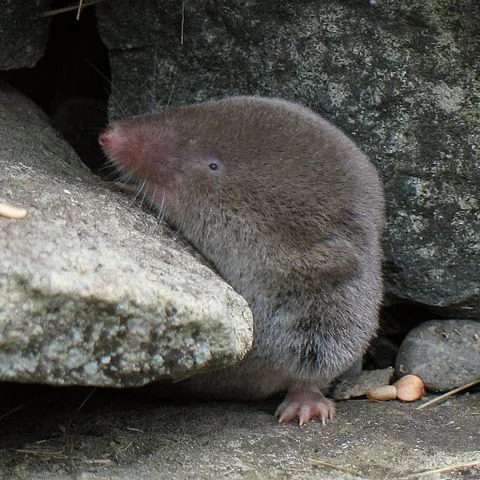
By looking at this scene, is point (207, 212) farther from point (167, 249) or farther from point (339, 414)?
point (339, 414)

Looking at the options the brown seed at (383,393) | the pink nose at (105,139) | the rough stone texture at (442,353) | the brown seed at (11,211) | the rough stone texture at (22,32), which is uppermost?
the rough stone texture at (22,32)

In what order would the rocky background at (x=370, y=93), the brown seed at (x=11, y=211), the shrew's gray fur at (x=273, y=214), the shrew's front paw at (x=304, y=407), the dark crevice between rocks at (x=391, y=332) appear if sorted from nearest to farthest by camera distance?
the brown seed at (x=11, y=211) → the shrew's gray fur at (x=273, y=214) → the shrew's front paw at (x=304, y=407) → the rocky background at (x=370, y=93) → the dark crevice between rocks at (x=391, y=332)

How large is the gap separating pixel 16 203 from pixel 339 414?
1.42 metres

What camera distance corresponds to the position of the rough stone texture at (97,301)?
208 cm

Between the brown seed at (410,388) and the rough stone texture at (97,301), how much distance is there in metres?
1.13

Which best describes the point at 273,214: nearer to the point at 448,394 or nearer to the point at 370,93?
the point at 370,93

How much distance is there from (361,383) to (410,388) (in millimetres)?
197

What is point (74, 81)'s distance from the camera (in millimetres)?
4344

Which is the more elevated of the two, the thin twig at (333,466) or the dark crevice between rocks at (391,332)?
the thin twig at (333,466)

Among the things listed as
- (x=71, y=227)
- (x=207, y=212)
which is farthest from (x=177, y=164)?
(x=71, y=227)

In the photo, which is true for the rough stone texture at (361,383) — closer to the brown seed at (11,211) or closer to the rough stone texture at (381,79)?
the rough stone texture at (381,79)

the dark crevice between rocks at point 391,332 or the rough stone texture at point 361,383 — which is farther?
the dark crevice between rocks at point 391,332

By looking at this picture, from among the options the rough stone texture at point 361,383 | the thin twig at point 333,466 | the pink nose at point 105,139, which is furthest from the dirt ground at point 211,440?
the pink nose at point 105,139

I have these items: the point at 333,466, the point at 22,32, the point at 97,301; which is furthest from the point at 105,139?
the point at 333,466
